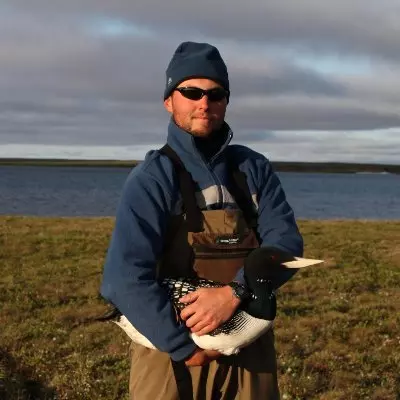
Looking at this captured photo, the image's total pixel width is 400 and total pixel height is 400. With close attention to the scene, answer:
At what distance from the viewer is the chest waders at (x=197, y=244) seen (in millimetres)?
3016

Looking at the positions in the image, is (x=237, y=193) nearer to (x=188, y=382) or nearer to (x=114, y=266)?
(x=114, y=266)

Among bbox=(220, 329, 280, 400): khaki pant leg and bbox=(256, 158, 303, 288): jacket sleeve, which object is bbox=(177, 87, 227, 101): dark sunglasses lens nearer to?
bbox=(256, 158, 303, 288): jacket sleeve

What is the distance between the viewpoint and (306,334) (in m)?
8.42

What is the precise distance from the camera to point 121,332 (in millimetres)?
8406

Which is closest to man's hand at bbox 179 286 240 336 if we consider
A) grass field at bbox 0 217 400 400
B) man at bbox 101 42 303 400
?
man at bbox 101 42 303 400

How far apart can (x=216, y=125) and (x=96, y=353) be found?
523 cm

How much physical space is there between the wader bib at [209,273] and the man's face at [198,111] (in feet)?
0.67

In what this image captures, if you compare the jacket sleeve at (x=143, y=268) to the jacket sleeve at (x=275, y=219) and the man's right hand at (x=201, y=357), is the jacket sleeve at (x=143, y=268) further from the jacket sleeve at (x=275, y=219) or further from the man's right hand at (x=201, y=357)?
the jacket sleeve at (x=275, y=219)

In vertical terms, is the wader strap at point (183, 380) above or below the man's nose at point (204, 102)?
below

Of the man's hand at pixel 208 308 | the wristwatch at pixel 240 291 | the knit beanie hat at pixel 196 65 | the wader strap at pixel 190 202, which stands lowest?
the man's hand at pixel 208 308

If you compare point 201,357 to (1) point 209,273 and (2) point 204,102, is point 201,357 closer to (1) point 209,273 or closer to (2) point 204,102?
(1) point 209,273

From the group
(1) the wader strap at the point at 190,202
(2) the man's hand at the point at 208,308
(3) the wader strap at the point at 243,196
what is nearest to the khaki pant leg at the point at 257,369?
(2) the man's hand at the point at 208,308

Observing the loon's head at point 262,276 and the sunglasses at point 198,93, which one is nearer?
the loon's head at point 262,276

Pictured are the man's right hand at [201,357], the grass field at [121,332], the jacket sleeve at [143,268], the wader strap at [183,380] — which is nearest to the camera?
the jacket sleeve at [143,268]
